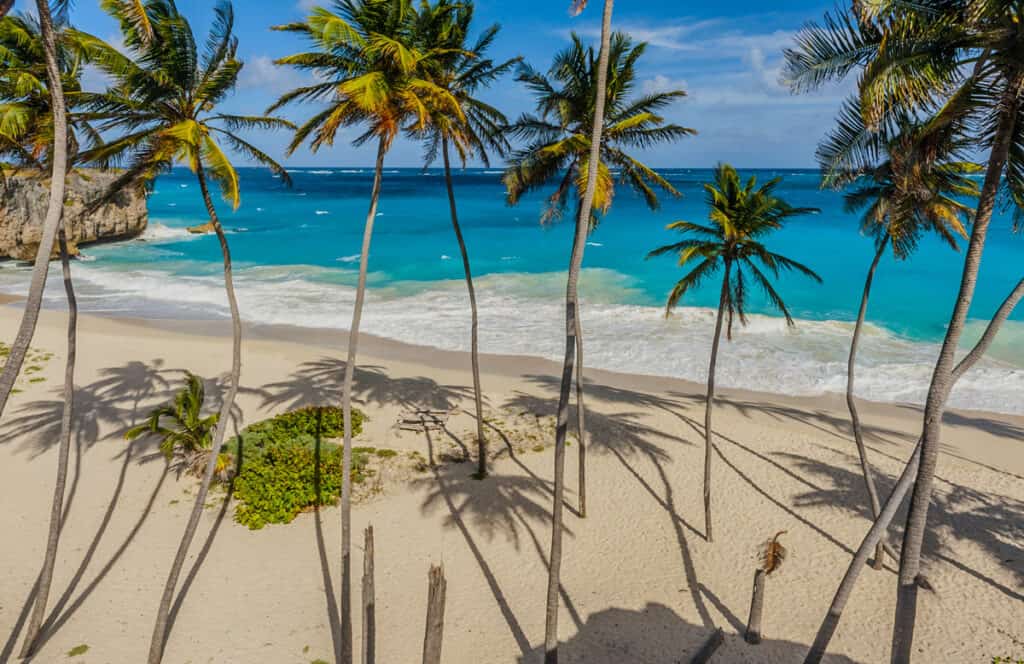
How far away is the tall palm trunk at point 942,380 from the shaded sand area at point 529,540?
9.96 feet

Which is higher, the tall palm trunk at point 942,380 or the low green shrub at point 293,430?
→ the tall palm trunk at point 942,380

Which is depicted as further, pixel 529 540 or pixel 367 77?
pixel 529 540

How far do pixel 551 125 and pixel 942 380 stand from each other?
9219 millimetres

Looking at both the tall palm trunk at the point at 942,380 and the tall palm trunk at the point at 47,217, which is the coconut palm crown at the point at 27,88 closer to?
the tall palm trunk at the point at 47,217

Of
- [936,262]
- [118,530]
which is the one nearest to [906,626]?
[118,530]

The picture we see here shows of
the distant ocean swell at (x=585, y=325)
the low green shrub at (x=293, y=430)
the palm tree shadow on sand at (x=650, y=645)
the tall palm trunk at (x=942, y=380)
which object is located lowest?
the palm tree shadow on sand at (x=650, y=645)

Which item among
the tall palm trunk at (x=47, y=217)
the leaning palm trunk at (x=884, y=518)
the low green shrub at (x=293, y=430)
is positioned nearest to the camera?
the tall palm trunk at (x=47, y=217)

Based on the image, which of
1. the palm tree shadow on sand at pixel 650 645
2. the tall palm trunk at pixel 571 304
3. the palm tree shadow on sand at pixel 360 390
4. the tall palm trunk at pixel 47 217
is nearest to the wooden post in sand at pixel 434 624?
the tall palm trunk at pixel 571 304

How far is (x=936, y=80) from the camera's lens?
7652 mm

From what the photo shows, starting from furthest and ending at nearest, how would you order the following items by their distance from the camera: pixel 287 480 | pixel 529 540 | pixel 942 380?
pixel 287 480
pixel 529 540
pixel 942 380

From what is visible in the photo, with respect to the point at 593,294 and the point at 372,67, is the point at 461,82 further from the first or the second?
the point at 593,294

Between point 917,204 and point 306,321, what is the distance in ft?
93.0

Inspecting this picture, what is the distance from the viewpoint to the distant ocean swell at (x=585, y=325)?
82.5 ft

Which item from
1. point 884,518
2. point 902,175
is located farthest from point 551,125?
point 884,518
